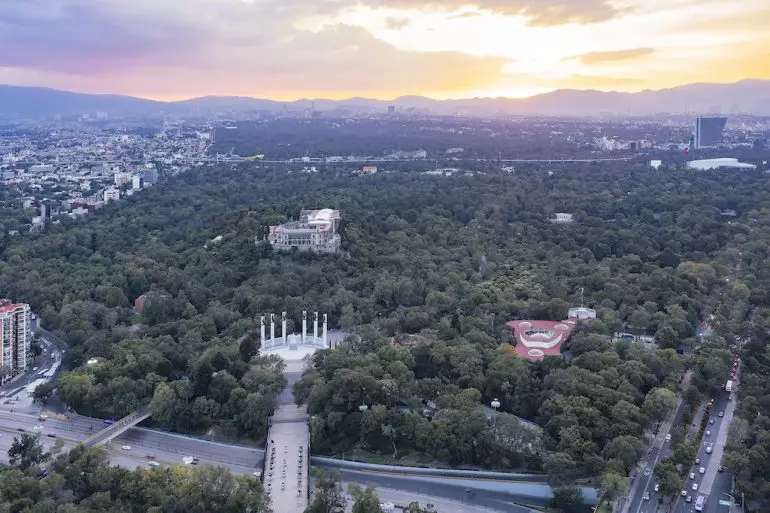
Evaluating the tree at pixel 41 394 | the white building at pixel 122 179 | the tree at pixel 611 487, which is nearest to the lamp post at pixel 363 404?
the tree at pixel 611 487

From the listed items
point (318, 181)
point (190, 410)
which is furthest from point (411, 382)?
point (318, 181)

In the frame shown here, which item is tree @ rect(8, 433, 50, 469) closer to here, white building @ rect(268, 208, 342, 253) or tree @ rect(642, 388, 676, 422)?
tree @ rect(642, 388, 676, 422)

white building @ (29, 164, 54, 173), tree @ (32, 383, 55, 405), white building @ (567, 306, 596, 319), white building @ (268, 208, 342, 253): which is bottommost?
tree @ (32, 383, 55, 405)

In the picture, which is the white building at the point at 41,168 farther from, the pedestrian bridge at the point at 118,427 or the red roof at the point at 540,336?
the red roof at the point at 540,336

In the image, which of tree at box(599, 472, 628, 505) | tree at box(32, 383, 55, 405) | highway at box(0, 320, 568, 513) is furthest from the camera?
tree at box(32, 383, 55, 405)

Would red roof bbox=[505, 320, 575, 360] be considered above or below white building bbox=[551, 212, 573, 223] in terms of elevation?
below

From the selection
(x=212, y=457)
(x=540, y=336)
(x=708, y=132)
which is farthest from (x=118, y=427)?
(x=708, y=132)

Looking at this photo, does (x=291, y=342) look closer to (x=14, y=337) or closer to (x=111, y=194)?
(x=14, y=337)

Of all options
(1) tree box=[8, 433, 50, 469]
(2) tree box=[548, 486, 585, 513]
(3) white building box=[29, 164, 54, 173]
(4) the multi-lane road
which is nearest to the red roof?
(4) the multi-lane road
